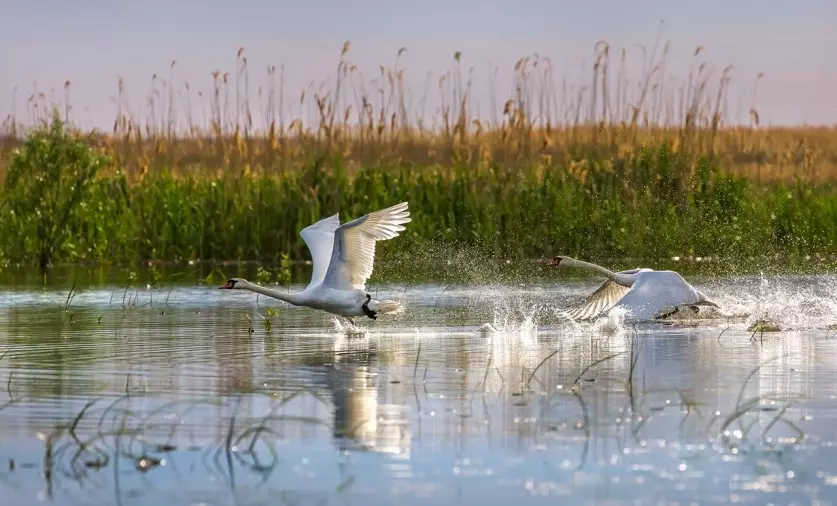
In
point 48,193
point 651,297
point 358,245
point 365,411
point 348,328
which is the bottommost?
point 365,411

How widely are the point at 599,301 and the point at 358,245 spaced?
10.2 feet

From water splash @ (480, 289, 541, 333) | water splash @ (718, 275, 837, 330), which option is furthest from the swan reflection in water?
water splash @ (718, 275, 837, 330)

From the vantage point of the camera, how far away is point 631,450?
871 cm

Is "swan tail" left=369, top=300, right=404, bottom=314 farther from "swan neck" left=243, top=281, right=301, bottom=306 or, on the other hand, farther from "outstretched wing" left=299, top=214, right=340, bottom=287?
"outstretched wing" left=299, top=214, right=340, bottom=287

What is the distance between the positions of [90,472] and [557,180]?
2058 cm

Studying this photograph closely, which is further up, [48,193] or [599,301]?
[48,193]

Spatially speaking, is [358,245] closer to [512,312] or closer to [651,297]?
[512,312]

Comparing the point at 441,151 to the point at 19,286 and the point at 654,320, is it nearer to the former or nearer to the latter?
the point at 19,286

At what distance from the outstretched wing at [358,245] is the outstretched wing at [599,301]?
2.43 meters

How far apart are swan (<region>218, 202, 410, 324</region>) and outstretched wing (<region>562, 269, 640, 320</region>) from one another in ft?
7.87

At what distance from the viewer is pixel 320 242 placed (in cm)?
1652

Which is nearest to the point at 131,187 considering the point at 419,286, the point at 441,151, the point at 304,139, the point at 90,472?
the point at 304,139

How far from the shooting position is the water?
314 inches

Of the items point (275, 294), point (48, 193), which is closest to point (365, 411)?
point (275, 294)
